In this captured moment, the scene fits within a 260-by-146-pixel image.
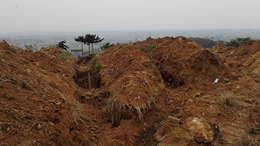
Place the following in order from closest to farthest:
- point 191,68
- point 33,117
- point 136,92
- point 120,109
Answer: point 33,117
point 120,109
point 136,92
point 191,68

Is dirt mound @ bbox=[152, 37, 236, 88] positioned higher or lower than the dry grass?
higher

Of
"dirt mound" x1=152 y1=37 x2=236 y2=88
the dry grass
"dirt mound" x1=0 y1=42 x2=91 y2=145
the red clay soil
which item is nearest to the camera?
"dirt mound" x1=0 y1=42 x2=91 y2=145

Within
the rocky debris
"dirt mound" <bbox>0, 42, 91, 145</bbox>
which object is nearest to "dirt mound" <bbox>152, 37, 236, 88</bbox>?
the rocky debris

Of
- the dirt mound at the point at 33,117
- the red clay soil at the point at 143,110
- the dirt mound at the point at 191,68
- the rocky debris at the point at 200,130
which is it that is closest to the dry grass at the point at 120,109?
the red clay soil at the point at 143,110

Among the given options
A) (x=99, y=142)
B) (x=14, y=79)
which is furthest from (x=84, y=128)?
(x=14, y=79)

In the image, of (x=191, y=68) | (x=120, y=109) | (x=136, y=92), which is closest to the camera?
(x=120, y=109)

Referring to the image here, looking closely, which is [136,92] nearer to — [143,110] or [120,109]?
[143,110]

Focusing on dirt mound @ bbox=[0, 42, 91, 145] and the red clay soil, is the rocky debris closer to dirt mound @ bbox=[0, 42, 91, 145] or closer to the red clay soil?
the red clay soil

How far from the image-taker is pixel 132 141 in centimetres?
413

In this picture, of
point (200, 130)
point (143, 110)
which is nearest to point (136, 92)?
point (143, 110)

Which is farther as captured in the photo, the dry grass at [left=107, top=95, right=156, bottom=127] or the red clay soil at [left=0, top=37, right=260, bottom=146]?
the dry grass at [left=107, top=95, right=156, bottom=127]

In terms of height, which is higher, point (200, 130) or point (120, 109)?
point (200, 130)

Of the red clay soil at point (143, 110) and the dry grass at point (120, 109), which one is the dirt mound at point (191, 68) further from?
the dry grass at point (120, 109)

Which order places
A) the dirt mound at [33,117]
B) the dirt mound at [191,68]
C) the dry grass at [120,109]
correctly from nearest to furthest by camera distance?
the dirt mound at [33,117], the dry grass at [120,109], the dirt mound at [191,68]
